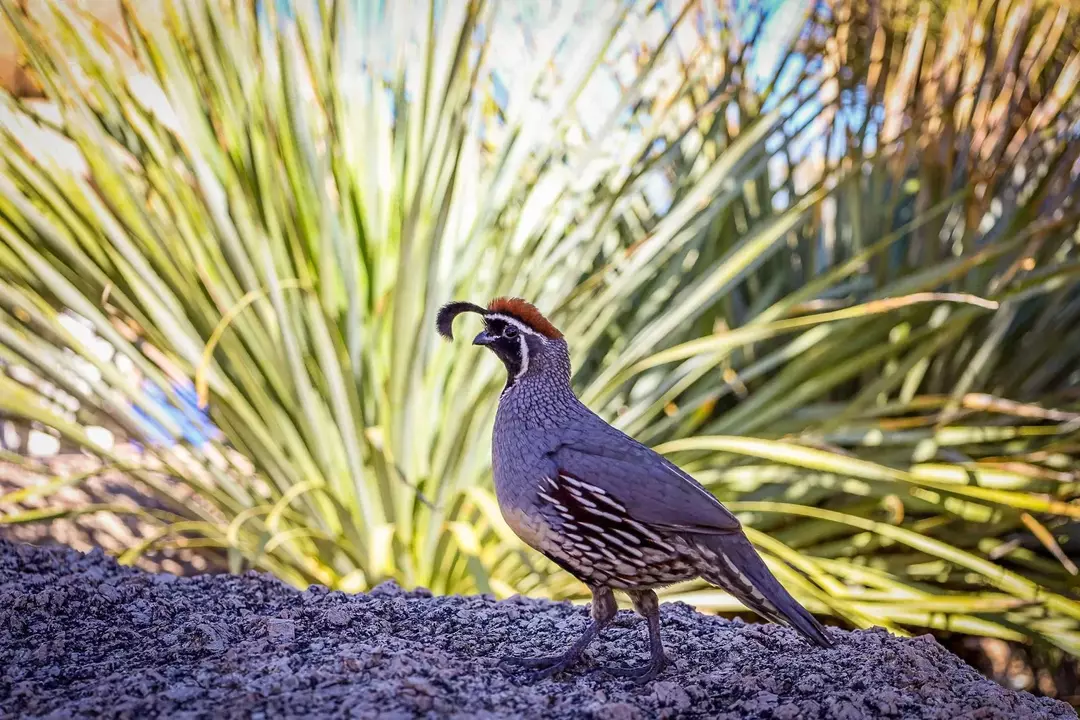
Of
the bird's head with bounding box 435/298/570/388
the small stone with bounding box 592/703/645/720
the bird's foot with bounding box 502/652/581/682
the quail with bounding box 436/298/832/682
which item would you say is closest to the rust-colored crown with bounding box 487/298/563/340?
the bird's head with bounding box 435/298/570/388

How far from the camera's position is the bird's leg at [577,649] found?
1.85 metres

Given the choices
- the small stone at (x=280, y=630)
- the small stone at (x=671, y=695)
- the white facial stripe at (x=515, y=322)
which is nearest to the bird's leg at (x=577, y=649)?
the small stone at (x=671, y=695)

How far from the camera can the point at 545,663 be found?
1.87 m

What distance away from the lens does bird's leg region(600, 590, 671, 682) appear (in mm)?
1879

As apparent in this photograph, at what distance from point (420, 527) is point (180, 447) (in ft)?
2.86

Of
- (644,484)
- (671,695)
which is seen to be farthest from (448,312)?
(671,695)

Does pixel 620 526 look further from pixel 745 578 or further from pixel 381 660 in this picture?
pixel 381 660

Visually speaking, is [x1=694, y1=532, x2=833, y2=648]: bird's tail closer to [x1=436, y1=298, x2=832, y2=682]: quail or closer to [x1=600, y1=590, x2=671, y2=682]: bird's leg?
[x1=436, y1=298, x2=832, y2=682]: quail

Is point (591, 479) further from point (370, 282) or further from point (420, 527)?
point (370, 282)

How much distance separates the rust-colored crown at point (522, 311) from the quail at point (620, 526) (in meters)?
0.22

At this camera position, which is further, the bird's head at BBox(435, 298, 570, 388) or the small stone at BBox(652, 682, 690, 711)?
the bird's head at BBox(435, 298, 570, 388)

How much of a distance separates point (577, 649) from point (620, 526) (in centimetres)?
26

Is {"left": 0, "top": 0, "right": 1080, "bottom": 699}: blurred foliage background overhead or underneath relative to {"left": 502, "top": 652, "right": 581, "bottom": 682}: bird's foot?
overhead

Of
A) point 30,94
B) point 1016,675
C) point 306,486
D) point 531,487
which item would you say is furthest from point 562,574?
point 30,94
